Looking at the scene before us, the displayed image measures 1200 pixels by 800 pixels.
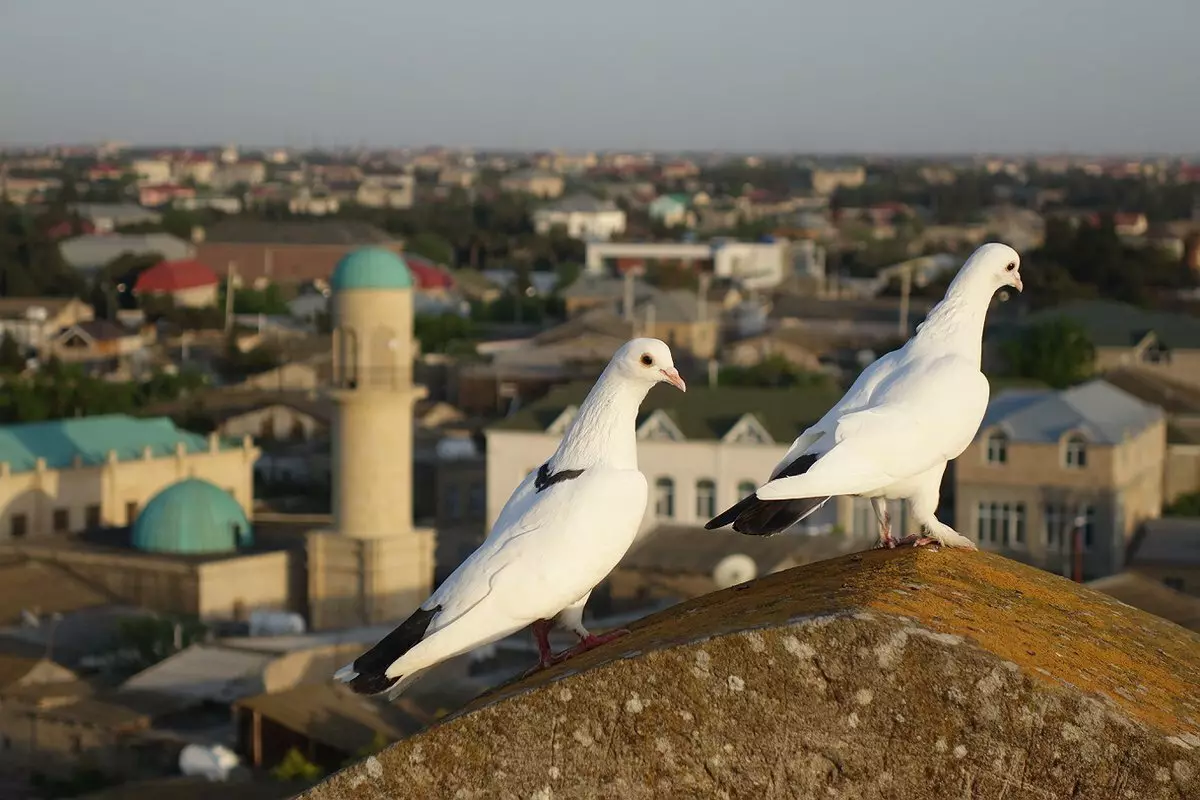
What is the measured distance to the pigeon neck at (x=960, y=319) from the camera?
21.4 feet

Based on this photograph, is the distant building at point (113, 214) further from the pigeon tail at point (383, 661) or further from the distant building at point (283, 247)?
the pigeon tail at point (383, 661)

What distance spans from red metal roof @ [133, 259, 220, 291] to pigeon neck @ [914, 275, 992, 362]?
8100cm

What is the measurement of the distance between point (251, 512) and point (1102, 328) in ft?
85.7

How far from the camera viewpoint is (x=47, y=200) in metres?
160

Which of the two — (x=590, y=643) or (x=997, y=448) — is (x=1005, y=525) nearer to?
(x=997, y=448)

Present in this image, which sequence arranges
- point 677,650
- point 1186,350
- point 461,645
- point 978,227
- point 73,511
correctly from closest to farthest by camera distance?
point 677,650 < point 461,645 < point 73,511 < point 1186,350 < point 978,227

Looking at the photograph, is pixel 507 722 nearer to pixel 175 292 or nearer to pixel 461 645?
pixel 461 645

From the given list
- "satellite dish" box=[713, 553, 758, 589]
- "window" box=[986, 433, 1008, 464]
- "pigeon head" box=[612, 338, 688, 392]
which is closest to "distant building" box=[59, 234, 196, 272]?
"window" box=[986, 433, 1008, 464]

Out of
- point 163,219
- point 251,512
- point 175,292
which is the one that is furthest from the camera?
point 163,219

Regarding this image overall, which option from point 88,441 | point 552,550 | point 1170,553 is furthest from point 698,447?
point 552,550

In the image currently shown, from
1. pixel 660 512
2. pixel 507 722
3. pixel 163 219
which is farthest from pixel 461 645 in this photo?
pixel 163 219

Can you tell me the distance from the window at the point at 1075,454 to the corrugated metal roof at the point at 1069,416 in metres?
0.15

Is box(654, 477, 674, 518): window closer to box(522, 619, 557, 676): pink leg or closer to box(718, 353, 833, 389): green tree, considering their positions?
box(718, 353, 833, 389): green tree

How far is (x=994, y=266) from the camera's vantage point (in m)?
6.69
